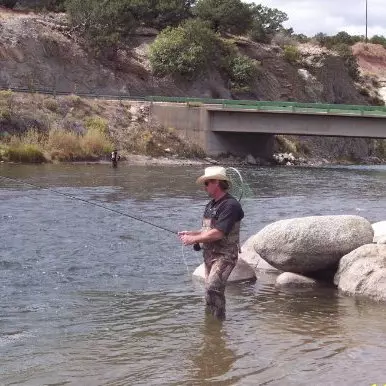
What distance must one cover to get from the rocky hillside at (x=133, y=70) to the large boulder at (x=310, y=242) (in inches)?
1962

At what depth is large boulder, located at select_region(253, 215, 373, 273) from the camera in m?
12.5

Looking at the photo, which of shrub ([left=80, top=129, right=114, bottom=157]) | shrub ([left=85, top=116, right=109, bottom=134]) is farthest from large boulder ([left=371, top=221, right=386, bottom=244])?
shrub ([left=85, top=116, right=109, bottom=134])

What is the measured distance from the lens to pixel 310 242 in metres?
12.5

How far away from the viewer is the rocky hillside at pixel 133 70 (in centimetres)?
6319

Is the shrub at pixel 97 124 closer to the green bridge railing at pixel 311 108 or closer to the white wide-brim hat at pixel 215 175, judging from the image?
the green bridge railing at pixel 311 108

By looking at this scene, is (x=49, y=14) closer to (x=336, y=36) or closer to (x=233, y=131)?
(x=233, y=131)

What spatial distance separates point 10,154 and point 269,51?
165ft

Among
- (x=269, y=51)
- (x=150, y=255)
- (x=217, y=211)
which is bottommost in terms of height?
(x=150, y=255)

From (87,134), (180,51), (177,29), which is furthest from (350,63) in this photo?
(87,134)

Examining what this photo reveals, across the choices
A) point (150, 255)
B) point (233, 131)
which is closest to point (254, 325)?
point (150, 255)

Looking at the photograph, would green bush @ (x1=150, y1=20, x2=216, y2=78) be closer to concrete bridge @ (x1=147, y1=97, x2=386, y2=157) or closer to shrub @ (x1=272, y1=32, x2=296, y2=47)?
concrete bridge @ (x1=147, y1=97, x2=386, y2=157)

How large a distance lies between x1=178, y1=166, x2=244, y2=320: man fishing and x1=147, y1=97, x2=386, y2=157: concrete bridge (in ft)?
146

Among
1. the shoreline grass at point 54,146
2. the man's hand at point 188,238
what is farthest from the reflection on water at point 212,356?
the shoreline grass at point 54,146

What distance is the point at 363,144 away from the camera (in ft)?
281
